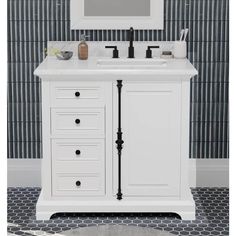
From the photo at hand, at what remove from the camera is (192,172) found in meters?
3.92

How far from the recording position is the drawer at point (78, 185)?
129 inches

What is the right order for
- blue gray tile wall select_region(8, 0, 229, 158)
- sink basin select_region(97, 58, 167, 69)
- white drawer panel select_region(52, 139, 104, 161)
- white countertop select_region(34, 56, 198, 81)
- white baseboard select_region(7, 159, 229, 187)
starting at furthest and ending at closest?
white baseboard select_region(7, 159, 229, 187) → blue gray tile wall select_region(8, 0, 229, 158) → sink basin select_region(97, 58, 167, 69) → white drawer panel select_region(52, 139, 104, 161) → white countertop select_region(34, 56, 198, 81)

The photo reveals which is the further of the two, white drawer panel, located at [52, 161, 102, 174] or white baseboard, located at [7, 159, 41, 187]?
white baseboard, located at [7, 159, 41, 187]

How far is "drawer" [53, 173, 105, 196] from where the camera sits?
10.8 ft

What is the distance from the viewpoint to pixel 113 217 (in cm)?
334

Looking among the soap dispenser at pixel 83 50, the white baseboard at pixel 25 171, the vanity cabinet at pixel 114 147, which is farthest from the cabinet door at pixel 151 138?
the white baseboard at pixel 25 171

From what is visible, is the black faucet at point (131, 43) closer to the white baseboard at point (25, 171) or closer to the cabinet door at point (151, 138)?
the cabinet door at point (151, 138)

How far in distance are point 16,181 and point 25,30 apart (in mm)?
1073

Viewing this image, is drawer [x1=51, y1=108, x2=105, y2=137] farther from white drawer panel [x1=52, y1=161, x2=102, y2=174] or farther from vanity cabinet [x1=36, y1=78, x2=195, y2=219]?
white drawer panel [x1=52, y1=161, x2=102, y2=174]

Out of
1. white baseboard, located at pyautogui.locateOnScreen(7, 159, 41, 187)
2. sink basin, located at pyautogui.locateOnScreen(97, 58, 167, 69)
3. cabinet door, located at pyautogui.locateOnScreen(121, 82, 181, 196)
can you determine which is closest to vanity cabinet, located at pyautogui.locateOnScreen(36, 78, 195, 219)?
cabinet door, located at pyautogui.locateOnScreen(121, 82, 181, 196)

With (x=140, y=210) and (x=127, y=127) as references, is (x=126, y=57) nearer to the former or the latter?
(x=127, y=127)

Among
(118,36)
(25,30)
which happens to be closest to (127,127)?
(118,36)
